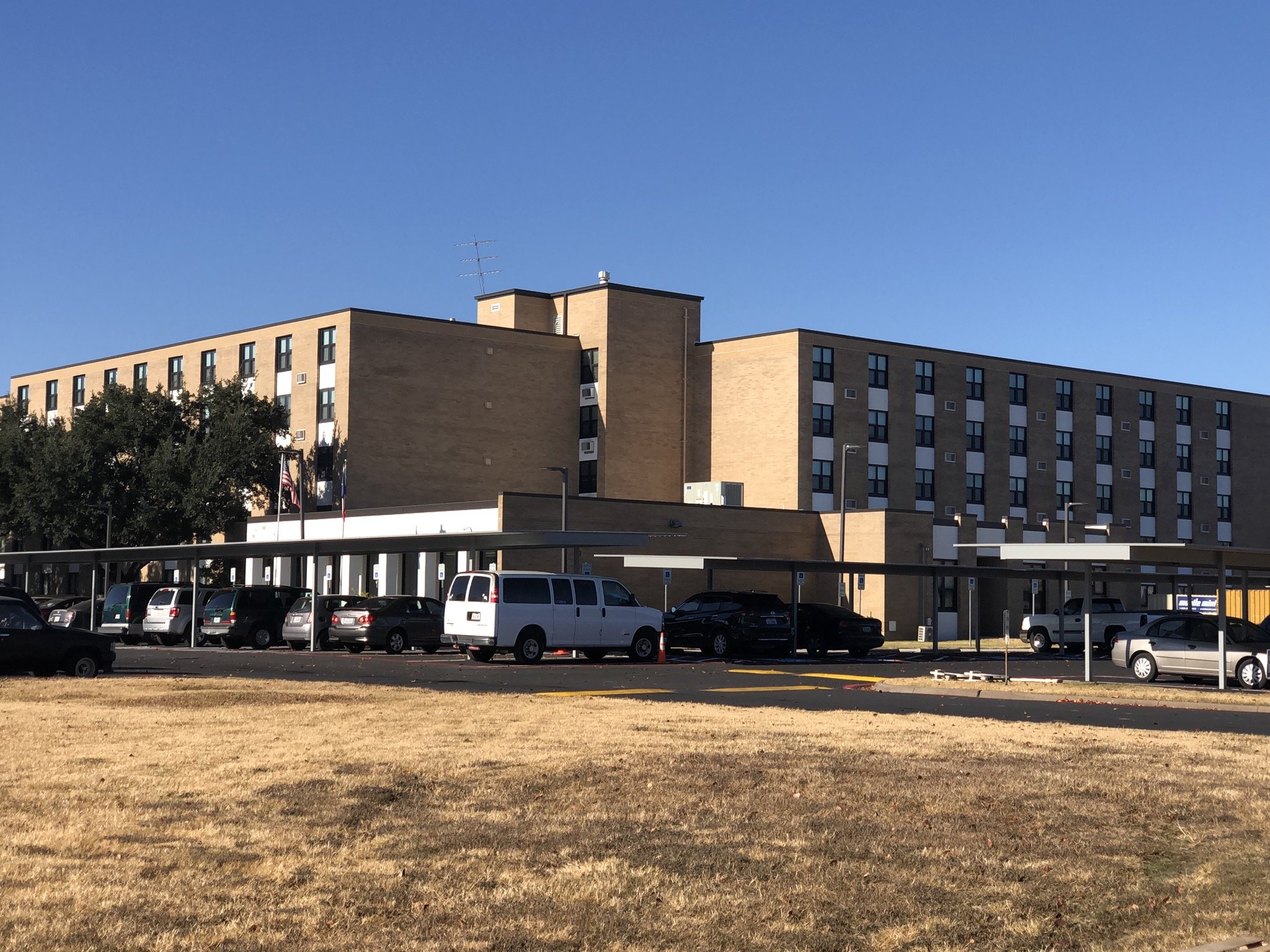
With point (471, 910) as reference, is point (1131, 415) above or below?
above

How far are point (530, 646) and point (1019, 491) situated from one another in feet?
176

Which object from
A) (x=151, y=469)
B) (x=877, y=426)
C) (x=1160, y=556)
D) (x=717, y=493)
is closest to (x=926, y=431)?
(x=877, y=426)

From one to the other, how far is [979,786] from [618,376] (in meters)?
65.8

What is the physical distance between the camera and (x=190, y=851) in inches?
361

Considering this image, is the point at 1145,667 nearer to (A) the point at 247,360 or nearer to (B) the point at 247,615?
(B) the point at 247,615

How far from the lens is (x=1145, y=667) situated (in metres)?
32.2

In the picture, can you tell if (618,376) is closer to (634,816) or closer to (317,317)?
(317,317)

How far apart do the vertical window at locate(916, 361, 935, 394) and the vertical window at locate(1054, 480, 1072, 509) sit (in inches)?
388

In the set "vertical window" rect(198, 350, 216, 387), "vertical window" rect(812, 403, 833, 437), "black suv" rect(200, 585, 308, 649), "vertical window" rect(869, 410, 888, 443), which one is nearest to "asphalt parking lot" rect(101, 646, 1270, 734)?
"black suv" rect(200, 585, 308, 649)

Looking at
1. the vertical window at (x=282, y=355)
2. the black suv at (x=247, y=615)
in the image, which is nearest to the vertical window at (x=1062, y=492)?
the vertical window at (x=282, y=355)

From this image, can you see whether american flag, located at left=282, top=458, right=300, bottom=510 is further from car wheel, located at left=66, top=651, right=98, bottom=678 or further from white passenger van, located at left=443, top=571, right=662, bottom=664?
car wheel, located at left=66, top=651, right=98, bottom=678

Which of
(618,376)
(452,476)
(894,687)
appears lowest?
(894,687)

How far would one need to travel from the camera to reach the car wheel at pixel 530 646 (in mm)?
34062

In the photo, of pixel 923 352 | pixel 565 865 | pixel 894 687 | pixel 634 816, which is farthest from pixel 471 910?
pixel 923 352
